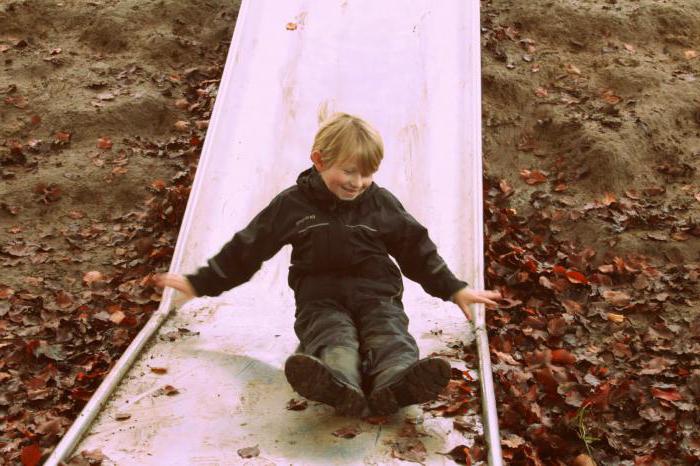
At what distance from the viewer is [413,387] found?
9.97 ft

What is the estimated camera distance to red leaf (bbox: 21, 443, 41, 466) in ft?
11.5

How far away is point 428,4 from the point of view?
6.20 metres

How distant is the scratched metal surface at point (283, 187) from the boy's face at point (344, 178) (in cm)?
78

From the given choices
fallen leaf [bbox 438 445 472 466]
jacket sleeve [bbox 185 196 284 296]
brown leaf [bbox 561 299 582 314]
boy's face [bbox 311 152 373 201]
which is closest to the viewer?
fallen leaf [bbox 438 445 472 466]

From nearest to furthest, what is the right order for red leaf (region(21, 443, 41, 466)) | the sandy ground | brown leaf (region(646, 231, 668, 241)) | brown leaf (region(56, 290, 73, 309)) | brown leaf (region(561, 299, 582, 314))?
red leaf (region(21, 443, 41, 466)) → brown leaf (region(561, 299, 582, 314)) → brown leaf (region(56, 290, 73, 309)) → brown leaf (region(646, 231, 668, 241)) → the sandy ground

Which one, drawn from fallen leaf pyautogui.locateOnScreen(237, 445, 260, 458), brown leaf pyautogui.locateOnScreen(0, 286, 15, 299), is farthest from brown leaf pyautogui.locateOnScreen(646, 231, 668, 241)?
brown leaf pyautogui.locateOnScreen(0, 286, 15, 299)

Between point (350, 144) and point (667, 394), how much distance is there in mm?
1850

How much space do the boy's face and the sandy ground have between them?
1597 millimetres

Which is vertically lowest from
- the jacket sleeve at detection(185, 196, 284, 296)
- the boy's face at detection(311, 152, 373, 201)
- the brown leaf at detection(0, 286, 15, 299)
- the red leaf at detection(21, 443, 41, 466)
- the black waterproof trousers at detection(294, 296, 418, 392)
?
the red leaf at detection(21, 443, 41, 466)

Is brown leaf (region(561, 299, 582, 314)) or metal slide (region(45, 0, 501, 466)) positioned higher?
metal slide (region(45, 0, 501, 466))

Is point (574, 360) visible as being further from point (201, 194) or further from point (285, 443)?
point (201, 194)

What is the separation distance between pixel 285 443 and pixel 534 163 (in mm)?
3418

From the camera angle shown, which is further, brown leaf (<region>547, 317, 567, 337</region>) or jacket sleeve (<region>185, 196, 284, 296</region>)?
brown leaf (<region>547, 317, 567, 337</region>)

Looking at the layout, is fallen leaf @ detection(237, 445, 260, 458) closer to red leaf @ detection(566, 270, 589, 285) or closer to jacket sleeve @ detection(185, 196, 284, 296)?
jacket sleeve @ detection(185, 196, 284, 296)
